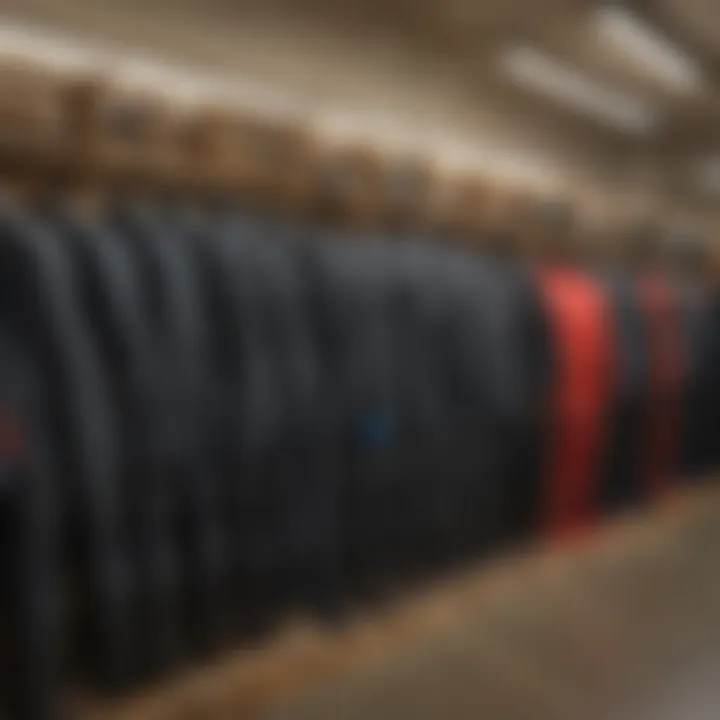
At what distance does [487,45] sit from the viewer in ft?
1.30

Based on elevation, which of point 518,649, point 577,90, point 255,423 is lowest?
point 518,649

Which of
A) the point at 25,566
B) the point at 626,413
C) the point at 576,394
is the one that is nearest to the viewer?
the point at 25,566

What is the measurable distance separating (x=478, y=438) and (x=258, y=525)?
1.51 feet

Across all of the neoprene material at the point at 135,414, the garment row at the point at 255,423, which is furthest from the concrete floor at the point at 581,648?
the neoprene material at the point at 135,414

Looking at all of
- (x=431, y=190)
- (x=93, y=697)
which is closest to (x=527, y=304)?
(x=431, y=190)

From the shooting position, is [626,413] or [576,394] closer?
[576,394]

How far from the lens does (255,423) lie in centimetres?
88

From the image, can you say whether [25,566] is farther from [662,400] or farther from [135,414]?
[662,400]

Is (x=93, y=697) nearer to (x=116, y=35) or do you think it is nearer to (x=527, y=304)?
(x=116, y=35)

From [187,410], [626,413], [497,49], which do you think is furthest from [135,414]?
[626,413]

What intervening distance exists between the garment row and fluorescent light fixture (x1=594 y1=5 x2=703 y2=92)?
376mm

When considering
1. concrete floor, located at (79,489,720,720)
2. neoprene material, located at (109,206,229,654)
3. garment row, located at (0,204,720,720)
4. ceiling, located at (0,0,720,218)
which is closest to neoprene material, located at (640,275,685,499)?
garment row, located at (0,204,720,720)

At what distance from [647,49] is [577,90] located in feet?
0.32

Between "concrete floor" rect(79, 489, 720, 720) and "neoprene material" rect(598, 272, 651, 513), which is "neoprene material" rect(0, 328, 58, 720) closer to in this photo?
"concrete floor" rect(79, 489, 720, 720)
